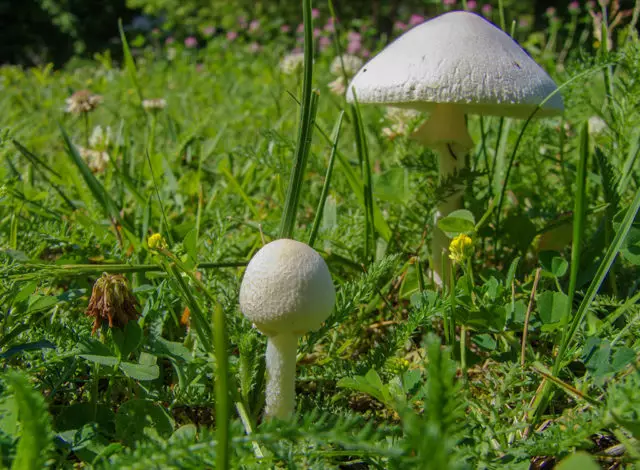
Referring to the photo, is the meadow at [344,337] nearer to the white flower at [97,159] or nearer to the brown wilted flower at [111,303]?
the brown wilted flower at [111,303]

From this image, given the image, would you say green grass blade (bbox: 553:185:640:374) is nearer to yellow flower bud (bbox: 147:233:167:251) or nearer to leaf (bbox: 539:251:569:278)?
leaf (bbox: 539:251:569:278)

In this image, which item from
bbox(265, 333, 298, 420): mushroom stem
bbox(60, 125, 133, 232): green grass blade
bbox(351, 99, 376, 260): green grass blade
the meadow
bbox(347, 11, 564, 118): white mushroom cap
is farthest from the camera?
bbox(60, 125, 133, 232): green grass blade

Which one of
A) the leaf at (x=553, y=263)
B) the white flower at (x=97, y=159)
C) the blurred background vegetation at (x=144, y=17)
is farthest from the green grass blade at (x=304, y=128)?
the blurred background vegetation at (x=144, y=17)

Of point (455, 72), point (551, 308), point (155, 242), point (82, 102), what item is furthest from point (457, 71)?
point (82, 102)

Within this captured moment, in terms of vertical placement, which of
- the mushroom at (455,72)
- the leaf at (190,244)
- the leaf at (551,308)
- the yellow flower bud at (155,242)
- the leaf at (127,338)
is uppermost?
the mushroom at (455,72)

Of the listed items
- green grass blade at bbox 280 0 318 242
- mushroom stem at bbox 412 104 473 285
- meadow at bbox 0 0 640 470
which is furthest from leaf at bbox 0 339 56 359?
mushroom stem at bbox 412 104 473 285

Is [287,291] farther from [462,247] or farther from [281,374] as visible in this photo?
[462,247]

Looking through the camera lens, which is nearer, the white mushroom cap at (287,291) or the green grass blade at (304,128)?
the white mushroom cap at (287,291)
